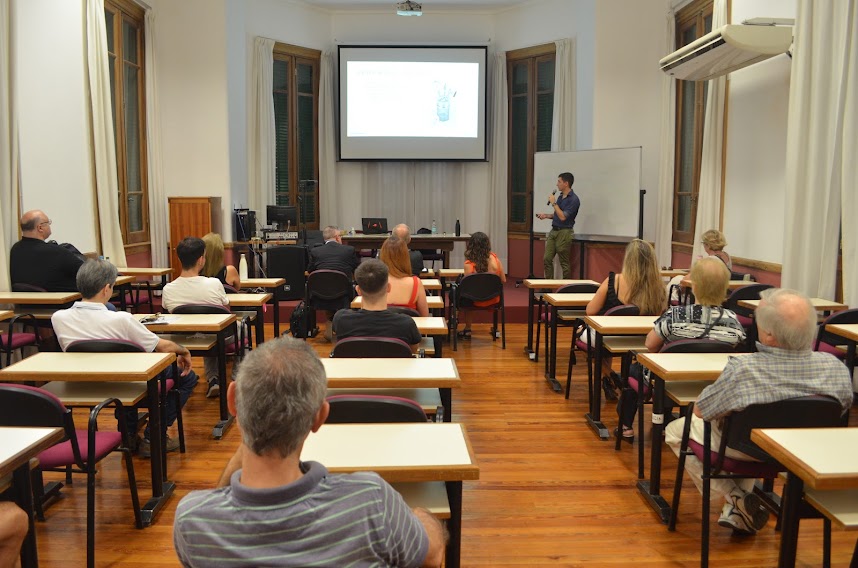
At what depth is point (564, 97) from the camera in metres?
10.1

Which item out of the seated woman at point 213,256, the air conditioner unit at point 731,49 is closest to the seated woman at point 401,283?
the seated woman at point 213,256

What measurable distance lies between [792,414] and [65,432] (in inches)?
102

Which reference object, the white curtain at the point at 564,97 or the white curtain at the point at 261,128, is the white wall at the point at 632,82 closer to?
the white curtain at the point at 564,97

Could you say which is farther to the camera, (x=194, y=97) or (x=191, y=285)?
(x=194, y=97)

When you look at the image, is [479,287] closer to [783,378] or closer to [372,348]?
[372,348]

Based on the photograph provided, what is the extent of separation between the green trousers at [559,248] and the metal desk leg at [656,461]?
5979mm

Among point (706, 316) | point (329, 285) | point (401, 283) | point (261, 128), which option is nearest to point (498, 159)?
point (261, 128)

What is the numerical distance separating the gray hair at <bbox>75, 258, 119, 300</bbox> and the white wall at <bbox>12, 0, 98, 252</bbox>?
3352 mm

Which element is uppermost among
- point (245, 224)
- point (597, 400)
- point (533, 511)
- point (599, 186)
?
point (599, 186)

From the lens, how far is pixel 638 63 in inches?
364

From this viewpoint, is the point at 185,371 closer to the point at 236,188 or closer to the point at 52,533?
the point at 52,533

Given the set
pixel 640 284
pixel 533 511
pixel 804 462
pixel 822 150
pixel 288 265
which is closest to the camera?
pixel 804 462

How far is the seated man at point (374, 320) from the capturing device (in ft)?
11.4

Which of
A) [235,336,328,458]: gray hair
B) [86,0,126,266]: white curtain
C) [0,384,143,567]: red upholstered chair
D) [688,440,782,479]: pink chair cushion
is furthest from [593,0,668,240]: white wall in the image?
[235,336,328,458]: gray hair
